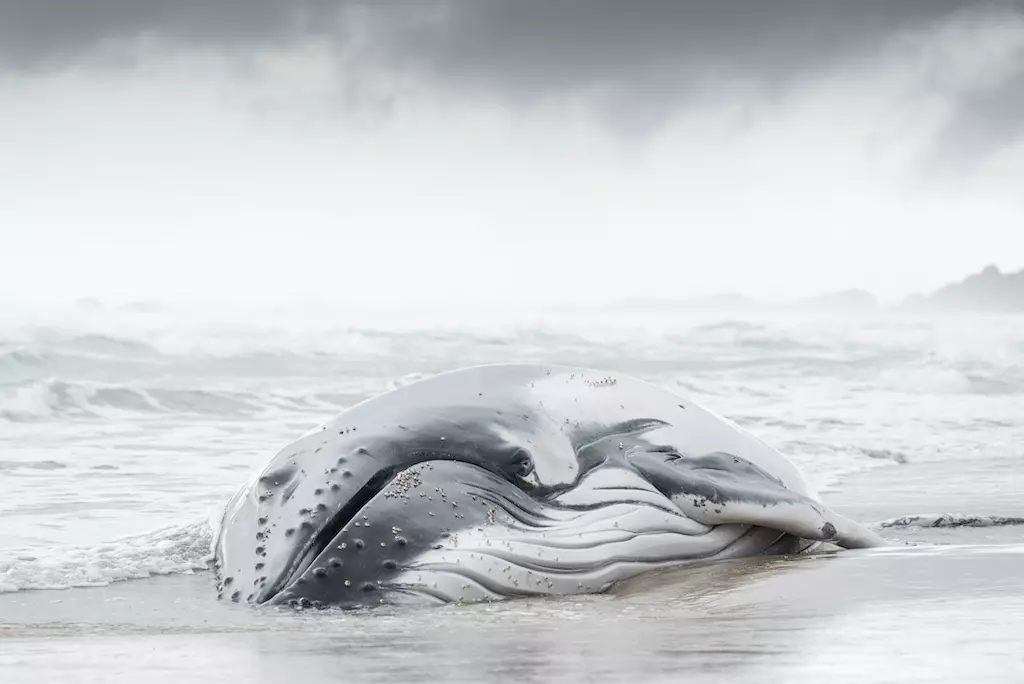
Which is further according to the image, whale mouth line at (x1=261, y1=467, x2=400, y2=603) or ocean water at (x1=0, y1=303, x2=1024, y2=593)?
ocean water at (x1=0, y1=303, x2=1024, y2=593)

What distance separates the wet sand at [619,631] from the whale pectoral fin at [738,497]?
25 centimetres

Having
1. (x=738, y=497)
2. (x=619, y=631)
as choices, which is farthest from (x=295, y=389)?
(x=619, y=631)

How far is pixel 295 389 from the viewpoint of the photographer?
2619 centimetres

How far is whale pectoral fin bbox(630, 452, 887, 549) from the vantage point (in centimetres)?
735

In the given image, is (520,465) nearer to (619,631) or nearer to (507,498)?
(507,498)

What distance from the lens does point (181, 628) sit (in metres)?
5.97

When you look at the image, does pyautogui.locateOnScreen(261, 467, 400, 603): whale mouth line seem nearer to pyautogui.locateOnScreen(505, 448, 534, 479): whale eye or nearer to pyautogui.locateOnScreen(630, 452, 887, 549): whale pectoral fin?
pyautogui.locateOnScreen(505, 448, 534, 479): whale eye

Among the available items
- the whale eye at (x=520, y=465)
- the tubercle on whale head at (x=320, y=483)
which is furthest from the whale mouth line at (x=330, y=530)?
the whale eye at (x=520, y=465)

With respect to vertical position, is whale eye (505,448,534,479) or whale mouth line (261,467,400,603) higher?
whale eye (505,448,534,479)

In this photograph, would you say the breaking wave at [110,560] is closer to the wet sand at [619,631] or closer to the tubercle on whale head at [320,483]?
→ the wet sand at [619,631]

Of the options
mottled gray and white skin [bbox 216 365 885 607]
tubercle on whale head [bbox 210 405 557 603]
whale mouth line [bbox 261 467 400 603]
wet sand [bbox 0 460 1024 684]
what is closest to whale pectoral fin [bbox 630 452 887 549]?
mottled gray and white skin [bbox 216 365 885 607]

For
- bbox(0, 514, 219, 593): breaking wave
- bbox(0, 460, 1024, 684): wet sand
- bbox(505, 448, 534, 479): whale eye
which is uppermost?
bbox(505, 448, 534, 479): whale eye

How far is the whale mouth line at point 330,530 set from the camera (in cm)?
654

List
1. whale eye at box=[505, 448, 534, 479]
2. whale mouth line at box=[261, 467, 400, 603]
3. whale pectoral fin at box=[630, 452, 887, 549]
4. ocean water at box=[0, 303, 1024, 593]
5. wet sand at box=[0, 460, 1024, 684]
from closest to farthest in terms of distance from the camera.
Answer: wet sand at box=[0, 460, 1024, 684] < whale mouth line at box=[261, 467, 400, 603] < whale eye at box=[505, 448, 534, 479] < whale pectoral fin at box=[630, 452, 887, 549] < ocean water at box=[0, 303, 1024, 593]
